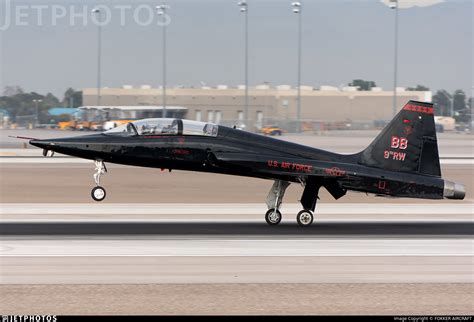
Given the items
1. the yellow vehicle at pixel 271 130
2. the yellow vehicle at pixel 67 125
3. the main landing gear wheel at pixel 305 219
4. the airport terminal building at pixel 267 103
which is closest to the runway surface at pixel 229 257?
the main landing gear wheel at pixel 305 219

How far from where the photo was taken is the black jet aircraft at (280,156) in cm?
2573

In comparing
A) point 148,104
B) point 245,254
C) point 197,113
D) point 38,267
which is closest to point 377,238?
point 245,254

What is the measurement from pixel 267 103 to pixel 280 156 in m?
91.2

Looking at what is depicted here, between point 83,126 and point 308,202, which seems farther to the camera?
point 83,126

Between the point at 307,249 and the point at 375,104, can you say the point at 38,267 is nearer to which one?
the point at 307,249

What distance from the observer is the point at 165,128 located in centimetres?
2597

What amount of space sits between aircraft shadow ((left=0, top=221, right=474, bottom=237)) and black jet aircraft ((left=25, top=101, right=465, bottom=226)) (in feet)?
2.94

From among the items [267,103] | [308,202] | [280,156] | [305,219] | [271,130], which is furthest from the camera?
[267,103]

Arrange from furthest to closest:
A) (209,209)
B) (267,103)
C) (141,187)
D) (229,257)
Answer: (267,103)
(141,187)
(209,209)
(229,257)

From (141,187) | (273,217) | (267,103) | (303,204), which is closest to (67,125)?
(267,103)

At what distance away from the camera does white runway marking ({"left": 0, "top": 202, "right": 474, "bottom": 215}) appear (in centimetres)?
2933

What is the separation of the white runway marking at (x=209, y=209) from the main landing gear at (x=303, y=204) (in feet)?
11.5

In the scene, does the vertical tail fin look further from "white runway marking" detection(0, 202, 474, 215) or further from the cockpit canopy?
the cockpit canopy

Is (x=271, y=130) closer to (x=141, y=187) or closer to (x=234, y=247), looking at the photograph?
(x=141, y=187)
